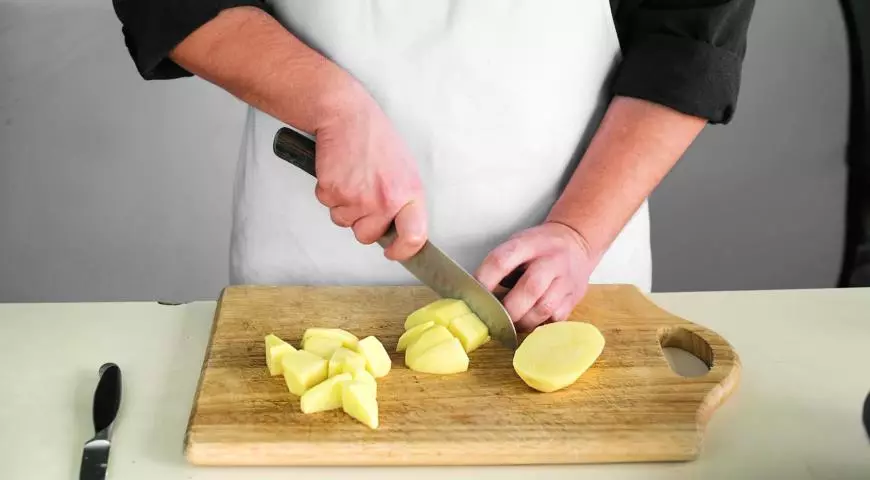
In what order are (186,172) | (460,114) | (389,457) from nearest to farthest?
(389,457) → (460,114) → (186,172)

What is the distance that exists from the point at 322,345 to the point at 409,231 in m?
0.17

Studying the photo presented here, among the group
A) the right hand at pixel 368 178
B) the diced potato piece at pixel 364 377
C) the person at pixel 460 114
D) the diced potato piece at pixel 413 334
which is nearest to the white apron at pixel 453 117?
→ the person at pixel 460 114

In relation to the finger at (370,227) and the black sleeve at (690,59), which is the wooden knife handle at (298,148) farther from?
the black sleeve at (690,59)

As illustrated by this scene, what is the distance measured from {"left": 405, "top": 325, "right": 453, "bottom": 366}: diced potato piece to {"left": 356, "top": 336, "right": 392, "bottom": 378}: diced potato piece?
1.0 inches

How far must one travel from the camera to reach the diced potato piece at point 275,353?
0.96 metres

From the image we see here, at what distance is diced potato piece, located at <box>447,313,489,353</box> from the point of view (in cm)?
103

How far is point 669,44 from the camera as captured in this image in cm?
120

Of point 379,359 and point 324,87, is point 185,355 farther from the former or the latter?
point 324,87

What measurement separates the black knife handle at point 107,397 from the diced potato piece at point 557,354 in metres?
0.43

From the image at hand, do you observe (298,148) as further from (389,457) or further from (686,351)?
(686,351)

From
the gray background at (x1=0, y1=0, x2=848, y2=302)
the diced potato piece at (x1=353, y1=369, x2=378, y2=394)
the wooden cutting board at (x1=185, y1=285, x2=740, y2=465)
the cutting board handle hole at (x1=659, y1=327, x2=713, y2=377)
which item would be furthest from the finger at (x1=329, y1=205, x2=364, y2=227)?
the gray background at (x1=0, y1=0, x2=848, y2=302)

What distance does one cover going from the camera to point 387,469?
88 centimetres

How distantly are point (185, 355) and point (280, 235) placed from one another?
9.6 inches

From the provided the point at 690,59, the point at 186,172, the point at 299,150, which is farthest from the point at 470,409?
the point at 186,172
